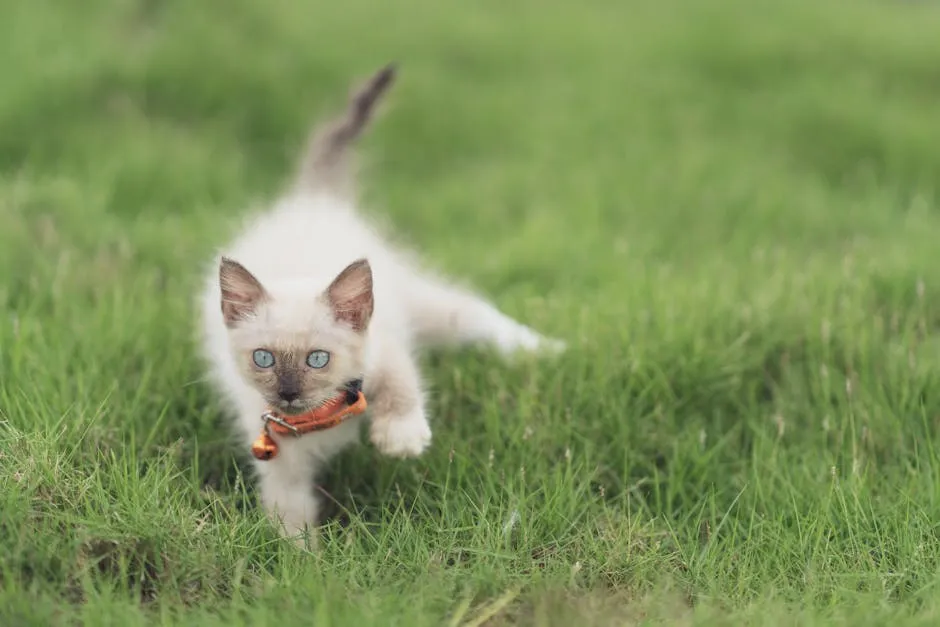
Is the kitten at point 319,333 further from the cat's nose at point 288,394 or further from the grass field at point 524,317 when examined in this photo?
the grass field at point 524,317

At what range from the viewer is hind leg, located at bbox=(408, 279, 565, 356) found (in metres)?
3.74

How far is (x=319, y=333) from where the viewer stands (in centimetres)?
273

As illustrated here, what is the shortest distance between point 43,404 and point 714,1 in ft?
23.2

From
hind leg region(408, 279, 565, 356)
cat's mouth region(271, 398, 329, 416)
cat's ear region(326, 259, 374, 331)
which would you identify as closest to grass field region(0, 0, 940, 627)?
hind leg region(408, 279, 565, 356)

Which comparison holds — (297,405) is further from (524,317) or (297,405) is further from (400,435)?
(524,317)

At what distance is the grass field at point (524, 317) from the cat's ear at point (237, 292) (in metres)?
0.52

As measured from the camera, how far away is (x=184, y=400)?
3.41m

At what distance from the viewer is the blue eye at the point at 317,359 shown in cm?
273

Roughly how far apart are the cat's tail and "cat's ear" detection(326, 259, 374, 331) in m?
1.65

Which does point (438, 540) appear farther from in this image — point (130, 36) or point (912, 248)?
point (130, 36)

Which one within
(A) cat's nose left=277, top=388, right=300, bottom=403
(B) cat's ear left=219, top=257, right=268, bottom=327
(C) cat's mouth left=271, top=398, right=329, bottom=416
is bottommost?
(C) cat's mouth left=271, top=398, right=329, bottom=416

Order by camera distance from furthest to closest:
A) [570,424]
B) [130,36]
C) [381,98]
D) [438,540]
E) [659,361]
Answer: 1. [130,36]
2. [381,98]
3. [659,361]
4. [570,424]
5. [438,540]

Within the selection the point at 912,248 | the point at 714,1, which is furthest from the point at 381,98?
the point at 714,1

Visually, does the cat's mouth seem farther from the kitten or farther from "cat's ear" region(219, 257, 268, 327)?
"cat's ear" region(219, 257, 268, 327)
